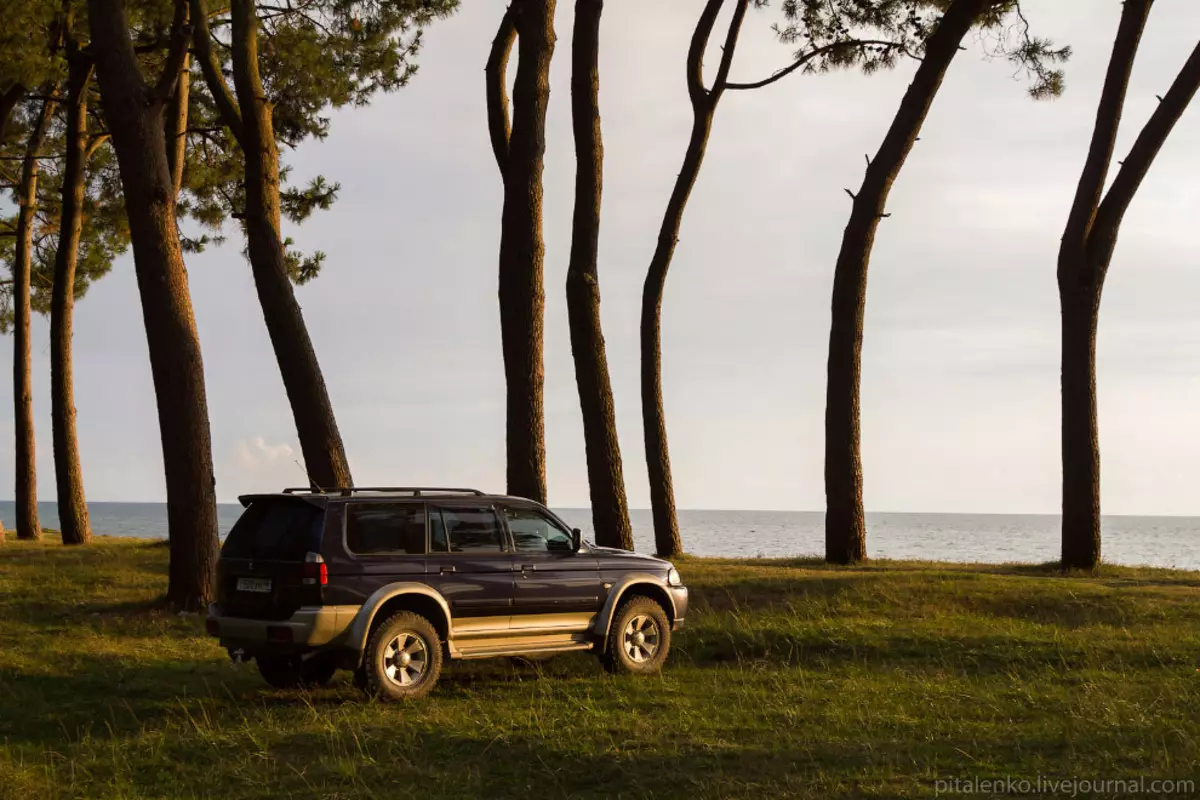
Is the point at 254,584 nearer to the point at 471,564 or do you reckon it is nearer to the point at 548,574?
the point at 471,564

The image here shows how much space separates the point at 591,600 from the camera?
475 inches

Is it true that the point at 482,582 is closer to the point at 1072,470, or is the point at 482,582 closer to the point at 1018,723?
the point at 1018,723

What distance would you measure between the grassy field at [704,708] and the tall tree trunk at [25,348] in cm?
1468

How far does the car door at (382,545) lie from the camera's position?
1066 cm

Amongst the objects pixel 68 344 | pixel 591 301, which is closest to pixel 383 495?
pixel 591 301

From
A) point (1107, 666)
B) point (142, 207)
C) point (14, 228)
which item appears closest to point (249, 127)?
point (142, 207)

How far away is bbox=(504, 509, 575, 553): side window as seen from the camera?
11.9 m

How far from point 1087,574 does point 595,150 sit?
1057 cm

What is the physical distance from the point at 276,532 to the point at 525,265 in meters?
9.60

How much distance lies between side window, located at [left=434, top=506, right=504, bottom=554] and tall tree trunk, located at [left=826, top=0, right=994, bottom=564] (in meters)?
10.7

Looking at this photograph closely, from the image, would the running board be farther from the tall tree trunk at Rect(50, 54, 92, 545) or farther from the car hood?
the tall tree trunk at Rect(50, 54, 92, 545)

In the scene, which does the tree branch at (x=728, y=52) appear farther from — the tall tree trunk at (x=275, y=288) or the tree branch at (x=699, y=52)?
the tall tree trunk at (x=275, y=288)

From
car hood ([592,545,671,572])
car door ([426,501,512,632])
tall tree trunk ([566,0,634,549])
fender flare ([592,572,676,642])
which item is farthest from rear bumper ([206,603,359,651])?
tall tree trunk ([566,0,634,549])

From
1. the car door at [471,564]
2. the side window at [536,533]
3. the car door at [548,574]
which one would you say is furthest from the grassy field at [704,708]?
the side window at [536,533]
